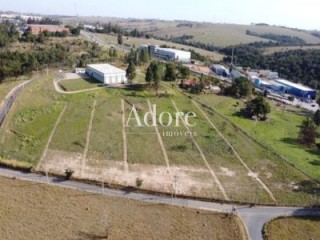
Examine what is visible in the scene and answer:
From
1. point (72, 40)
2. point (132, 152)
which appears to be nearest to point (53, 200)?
point (132, 152)

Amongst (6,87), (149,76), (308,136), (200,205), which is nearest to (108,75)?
(149,76)

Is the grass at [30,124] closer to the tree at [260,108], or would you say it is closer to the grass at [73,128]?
the grass at [73,128]

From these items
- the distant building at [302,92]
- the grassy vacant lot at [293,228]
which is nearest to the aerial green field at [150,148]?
the grassy vacant lot at [293,228]

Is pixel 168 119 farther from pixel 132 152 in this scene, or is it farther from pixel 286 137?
pixel 286 137

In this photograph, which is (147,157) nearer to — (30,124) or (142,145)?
(142,145)

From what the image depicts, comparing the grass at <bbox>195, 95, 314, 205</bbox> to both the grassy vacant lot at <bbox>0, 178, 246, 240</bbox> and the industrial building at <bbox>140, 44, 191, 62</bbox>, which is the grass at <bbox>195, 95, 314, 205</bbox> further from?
the industrial building at <bbox>140, 44, 191, 62</bbox>

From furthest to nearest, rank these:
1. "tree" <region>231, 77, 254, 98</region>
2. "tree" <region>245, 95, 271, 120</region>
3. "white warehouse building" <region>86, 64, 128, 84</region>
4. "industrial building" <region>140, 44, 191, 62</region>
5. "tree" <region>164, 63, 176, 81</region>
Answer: "industrial building" <region>140, 44, 191, 62</region>
"tree" <region>164, 63, 176, 81</region>
"tree" <region>231, 77, 254, 98</region>
"white warehouse building" <region>86, 64, 128, 84</region>
"tree" <region>245, 95, 271, 120</region>

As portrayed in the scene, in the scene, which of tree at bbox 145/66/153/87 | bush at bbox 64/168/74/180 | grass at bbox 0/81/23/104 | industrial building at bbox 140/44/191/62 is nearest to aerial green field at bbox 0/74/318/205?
bush at bbox 64/168/74/180

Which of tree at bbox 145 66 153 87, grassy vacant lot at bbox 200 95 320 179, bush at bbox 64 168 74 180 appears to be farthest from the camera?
tree at bbox 145 66 153 87
